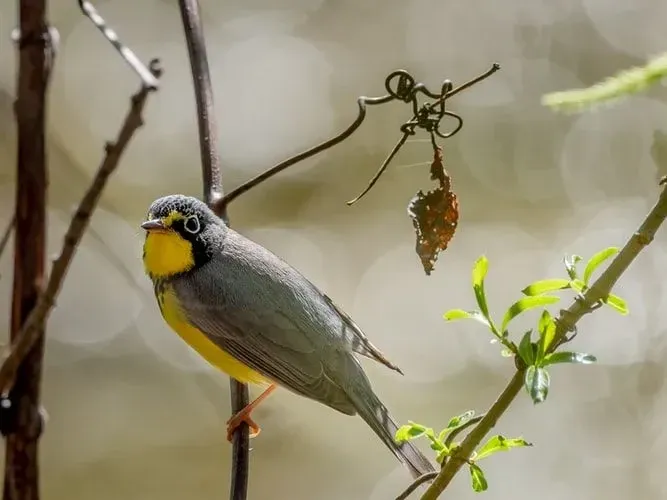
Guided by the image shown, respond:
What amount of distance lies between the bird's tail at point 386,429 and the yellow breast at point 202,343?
229mm

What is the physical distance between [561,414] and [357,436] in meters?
0.95

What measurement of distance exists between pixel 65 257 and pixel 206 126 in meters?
1.08

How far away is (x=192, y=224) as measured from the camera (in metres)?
2.23

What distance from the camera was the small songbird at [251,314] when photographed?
2.21m

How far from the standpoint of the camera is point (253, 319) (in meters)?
2.29

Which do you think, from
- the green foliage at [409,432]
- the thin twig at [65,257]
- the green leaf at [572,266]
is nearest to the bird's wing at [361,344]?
the green foliage at [409,432]

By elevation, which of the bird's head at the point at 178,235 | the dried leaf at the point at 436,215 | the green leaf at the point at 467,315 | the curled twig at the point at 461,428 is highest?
the bird's head at the point at 178,235

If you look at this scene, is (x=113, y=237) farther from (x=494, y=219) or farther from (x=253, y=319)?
(x=253, y=319)

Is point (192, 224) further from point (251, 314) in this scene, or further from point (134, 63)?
point (134, 63)

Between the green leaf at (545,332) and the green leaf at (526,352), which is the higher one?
the green leaf at (545,332)

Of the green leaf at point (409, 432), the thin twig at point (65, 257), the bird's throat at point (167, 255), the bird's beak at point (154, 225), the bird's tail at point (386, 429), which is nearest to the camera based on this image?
the thin twig at point (65, 257)

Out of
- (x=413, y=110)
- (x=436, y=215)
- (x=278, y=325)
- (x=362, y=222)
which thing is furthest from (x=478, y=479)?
(x=362, y=222)

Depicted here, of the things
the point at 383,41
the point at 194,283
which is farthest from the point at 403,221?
the point at 194,283

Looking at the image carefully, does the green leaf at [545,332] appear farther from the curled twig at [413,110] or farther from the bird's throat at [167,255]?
the bird's throat at [167,255]
